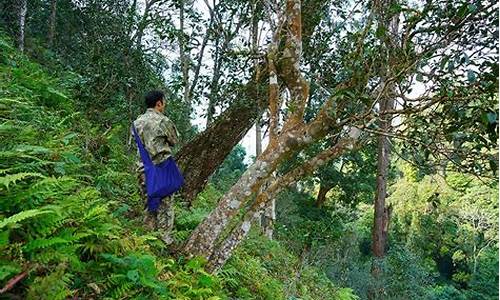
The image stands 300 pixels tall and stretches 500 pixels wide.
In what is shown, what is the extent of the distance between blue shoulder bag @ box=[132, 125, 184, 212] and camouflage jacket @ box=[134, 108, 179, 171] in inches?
2.0

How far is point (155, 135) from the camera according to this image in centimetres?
512

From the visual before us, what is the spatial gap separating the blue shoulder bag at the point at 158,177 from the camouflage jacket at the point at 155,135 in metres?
0.05

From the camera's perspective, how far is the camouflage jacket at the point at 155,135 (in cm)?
513

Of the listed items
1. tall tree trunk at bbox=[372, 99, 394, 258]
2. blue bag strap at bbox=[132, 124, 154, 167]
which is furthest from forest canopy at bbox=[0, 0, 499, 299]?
tall tree trunk at bbox=[372, 99, 394, 258]

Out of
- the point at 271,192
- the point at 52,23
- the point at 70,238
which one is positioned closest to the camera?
the point at 70,238

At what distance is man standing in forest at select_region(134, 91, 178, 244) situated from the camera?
5.14 metres

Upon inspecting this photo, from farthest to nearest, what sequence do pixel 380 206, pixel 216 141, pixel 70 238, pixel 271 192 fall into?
pixel 380 206, pixel 216 141, pixel 271 192, pixel 70 238

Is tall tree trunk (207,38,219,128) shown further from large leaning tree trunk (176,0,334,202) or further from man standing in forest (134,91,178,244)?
man standing in forest (134,91,178,244)

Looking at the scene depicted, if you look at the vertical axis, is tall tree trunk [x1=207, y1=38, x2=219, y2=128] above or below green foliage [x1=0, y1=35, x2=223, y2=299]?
above

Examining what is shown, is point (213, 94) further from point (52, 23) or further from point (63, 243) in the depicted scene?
point (52, 23)

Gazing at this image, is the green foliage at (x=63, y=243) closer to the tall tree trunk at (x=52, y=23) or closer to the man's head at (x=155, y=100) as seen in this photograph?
the man's head at (x=155, y=100)

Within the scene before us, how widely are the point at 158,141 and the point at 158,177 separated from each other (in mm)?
379

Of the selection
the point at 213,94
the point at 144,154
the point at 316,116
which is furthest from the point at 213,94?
A: the point at 316,116

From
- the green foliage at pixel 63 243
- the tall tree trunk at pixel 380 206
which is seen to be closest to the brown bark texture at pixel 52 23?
the green foliage at pixel 63 243
